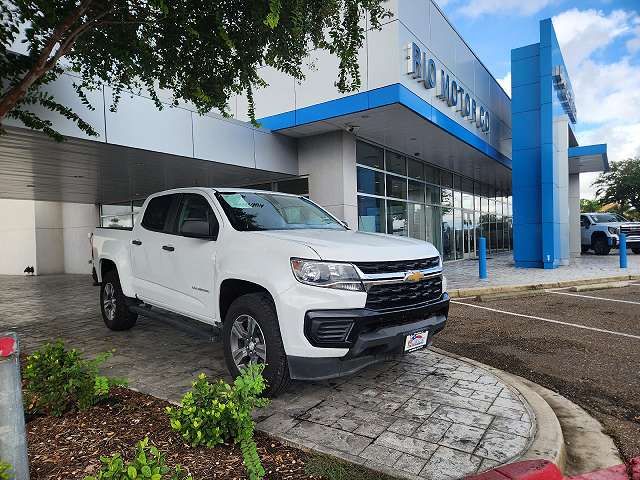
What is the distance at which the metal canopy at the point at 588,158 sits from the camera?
63.7ft

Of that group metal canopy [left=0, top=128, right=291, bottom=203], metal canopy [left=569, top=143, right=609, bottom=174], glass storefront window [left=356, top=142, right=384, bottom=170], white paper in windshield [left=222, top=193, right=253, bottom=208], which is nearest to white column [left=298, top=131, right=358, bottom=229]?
glass storefront window [left=356, top=142, right=384, bottom=170]

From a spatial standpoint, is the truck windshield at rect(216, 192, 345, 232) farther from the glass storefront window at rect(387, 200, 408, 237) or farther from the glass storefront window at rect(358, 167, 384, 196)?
the glass storefront window at rect(387, 200, 408, 237)

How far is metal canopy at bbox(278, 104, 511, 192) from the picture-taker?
11242 mm

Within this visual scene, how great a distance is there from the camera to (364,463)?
2689 mm

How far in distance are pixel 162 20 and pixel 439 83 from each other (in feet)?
33.1

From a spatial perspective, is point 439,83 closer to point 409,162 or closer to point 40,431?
point 409,162

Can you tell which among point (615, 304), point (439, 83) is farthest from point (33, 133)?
point (615, 304)

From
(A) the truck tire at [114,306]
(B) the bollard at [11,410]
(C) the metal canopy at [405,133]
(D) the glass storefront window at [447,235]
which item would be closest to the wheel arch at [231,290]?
(B) the bollard at [11,410]

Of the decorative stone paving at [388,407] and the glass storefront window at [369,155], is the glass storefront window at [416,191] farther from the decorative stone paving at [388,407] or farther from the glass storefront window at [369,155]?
the decorative stone paving at [388,407]

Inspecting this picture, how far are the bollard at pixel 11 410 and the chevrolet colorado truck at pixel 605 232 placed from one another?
2394 centimetres

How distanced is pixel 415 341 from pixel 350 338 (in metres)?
0.72

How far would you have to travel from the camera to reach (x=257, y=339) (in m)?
3.73

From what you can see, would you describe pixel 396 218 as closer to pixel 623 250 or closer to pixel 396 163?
pixel 396 163

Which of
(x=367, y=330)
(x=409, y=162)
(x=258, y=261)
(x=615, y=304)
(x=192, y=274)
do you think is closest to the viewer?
(x=367, y=330)
